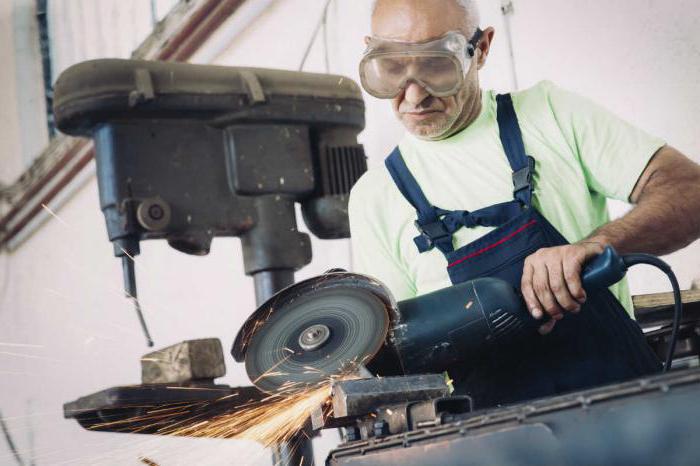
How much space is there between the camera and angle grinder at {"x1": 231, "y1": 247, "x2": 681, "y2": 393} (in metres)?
1.39

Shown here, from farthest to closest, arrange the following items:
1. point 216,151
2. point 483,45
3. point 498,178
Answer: point 216,151, point 483,45, point 498,178

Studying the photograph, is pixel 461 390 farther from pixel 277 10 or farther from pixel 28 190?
pixel 28 190

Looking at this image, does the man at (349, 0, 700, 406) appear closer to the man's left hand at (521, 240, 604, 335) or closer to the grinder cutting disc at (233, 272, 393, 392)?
the man's left hand at (521, 240, 604, 335)

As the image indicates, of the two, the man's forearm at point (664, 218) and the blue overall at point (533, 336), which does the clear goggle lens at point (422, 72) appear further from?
the man's forearm at point (664, 218)

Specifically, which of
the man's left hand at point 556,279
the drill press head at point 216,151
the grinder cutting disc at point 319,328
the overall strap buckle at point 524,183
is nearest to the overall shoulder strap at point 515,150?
the overall strap buckle at point 524,183

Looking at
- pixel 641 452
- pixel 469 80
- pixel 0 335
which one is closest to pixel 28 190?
pixel 0 335

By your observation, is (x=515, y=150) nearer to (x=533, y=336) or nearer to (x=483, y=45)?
(x=483, y=45)

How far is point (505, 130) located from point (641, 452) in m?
1.05

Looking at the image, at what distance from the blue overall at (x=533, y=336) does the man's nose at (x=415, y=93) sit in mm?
235

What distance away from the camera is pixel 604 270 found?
1.30 m

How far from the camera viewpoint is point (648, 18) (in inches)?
80.9

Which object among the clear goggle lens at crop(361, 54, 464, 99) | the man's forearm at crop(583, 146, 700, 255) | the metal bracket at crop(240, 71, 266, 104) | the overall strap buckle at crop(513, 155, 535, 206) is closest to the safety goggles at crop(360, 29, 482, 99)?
the clear goggle lens at crop(361, 54, 464, 99)

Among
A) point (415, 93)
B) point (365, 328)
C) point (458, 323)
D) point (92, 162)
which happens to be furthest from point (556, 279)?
point (92, 162)

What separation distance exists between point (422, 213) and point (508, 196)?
0.18m
